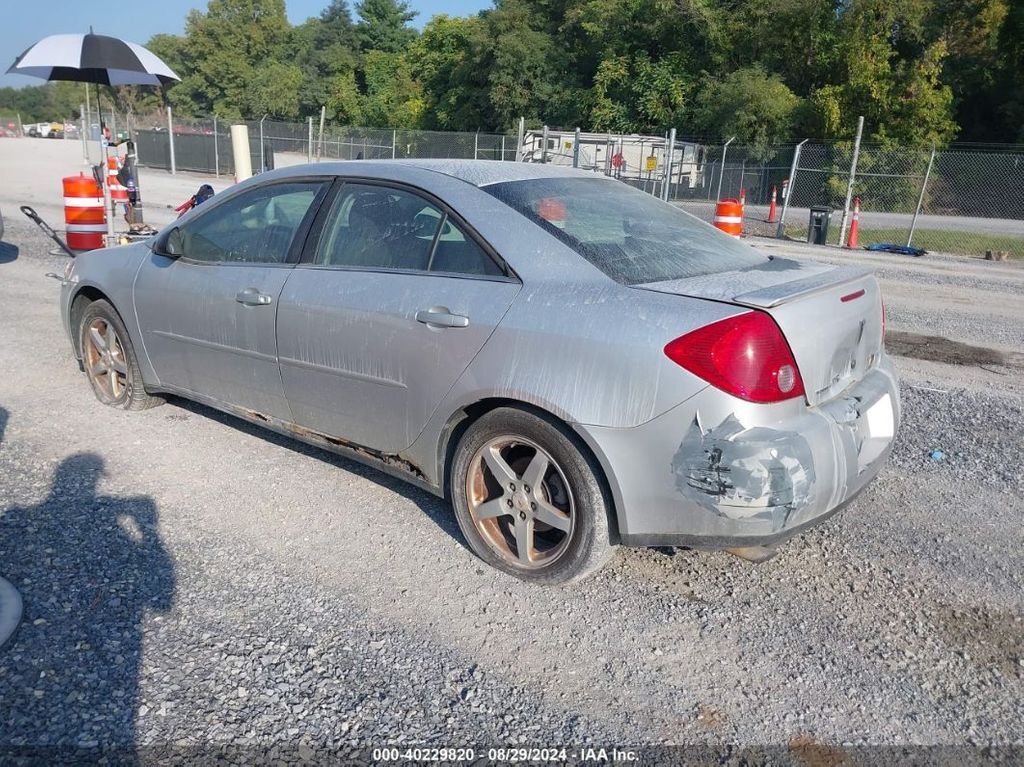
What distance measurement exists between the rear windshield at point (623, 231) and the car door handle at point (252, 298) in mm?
1266

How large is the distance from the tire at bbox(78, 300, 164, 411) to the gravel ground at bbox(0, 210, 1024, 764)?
27.5 inches

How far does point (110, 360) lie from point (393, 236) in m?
2.54

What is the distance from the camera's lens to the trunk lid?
293 centimetres

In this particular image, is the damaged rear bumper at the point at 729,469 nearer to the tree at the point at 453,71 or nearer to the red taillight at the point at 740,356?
the red taillight at the point at 740,356

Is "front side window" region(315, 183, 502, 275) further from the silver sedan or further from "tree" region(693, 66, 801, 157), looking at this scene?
"tree" region(693, 66, 801, 157)

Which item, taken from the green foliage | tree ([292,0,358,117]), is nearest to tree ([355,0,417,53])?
tree ([292,0,358,117])

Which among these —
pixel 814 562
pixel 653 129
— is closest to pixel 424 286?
pixel 814 562

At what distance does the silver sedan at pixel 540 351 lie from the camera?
2844 millimetres

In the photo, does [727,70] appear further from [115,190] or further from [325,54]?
[325,54]

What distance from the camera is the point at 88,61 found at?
1105 cm

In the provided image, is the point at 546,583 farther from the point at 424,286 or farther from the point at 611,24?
the point at 611,24

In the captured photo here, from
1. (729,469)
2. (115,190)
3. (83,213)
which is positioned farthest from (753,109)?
(729,469)

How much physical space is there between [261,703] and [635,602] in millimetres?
1434

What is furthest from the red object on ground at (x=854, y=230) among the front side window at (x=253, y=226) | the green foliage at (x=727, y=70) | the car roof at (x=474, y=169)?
the front side window at (x=253, y=226)
